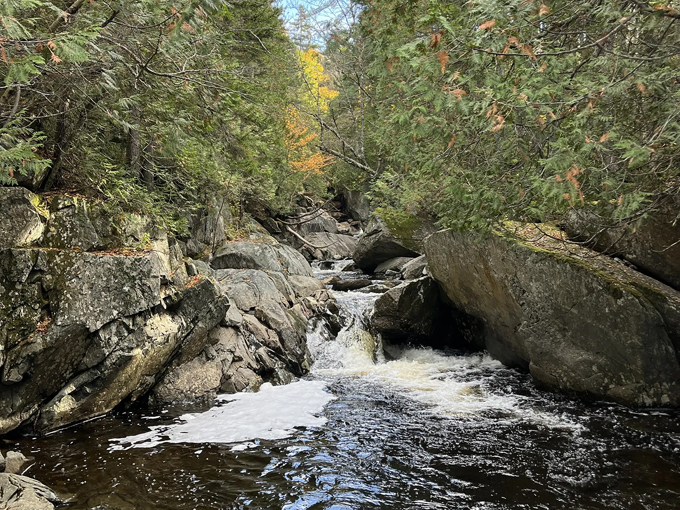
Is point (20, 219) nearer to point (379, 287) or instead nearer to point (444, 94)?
point (444, 94)

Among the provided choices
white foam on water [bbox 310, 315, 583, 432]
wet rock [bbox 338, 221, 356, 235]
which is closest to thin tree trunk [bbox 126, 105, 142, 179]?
white foam on water [bbox 310, 315, 583, 432]

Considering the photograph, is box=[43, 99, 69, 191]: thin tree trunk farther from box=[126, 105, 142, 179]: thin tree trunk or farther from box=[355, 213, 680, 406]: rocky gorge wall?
box=[355, 213, 680, 406]: rocky gorge wall

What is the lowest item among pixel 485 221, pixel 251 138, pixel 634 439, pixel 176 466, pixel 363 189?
pixel 634 439

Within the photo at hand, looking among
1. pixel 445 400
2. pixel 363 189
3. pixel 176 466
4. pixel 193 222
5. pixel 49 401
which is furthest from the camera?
pixel 363 189

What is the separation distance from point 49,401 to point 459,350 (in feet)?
29.4

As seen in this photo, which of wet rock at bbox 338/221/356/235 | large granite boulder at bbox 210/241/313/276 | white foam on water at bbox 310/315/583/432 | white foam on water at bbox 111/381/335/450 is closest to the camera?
white foam on water at bbox 111/381/335/450

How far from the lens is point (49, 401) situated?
6.14 meters

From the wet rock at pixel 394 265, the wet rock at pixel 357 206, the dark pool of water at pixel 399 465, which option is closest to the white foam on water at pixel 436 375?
the dark pool of water at pixel 399 465

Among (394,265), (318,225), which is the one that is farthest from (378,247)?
(318,225)

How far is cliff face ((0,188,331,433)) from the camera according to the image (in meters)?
5.91

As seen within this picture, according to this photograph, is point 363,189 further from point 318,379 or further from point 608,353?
point 608,353

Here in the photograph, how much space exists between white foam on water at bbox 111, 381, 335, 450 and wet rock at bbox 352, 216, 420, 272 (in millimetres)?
10374

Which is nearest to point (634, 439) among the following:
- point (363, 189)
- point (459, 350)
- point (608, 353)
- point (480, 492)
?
point (608, 353)

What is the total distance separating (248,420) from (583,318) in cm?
566
